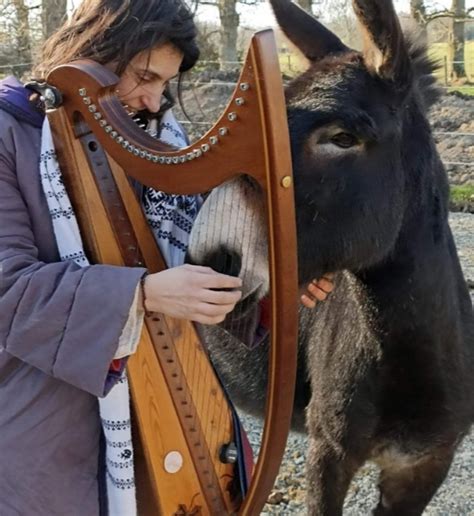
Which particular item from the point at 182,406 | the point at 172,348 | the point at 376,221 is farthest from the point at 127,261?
the point at 376,221

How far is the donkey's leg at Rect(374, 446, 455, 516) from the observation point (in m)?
2.20

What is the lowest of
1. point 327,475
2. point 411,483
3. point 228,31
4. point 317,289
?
point 411,483

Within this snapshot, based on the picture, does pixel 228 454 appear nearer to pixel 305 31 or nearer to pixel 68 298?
pixel 68 298

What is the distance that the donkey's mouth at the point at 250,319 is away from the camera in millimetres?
1388

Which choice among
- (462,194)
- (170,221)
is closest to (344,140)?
(170,221)

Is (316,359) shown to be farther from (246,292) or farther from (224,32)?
(224,32)

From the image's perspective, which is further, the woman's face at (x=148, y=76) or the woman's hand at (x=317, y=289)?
the woman's hand at (x=317, y=289)

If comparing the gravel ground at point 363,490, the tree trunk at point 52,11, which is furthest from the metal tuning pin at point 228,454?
the tree trunk at point 52,11

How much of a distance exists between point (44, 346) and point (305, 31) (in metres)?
1.22

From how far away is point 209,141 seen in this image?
1.14 metres

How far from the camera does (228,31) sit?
51.8 ft

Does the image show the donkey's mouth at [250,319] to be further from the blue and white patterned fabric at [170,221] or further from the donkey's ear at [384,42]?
the donkey's ear at [384,42]

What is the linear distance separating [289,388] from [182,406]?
44 cm

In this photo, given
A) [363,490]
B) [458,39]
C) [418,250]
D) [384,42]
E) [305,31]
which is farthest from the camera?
[458,39]
